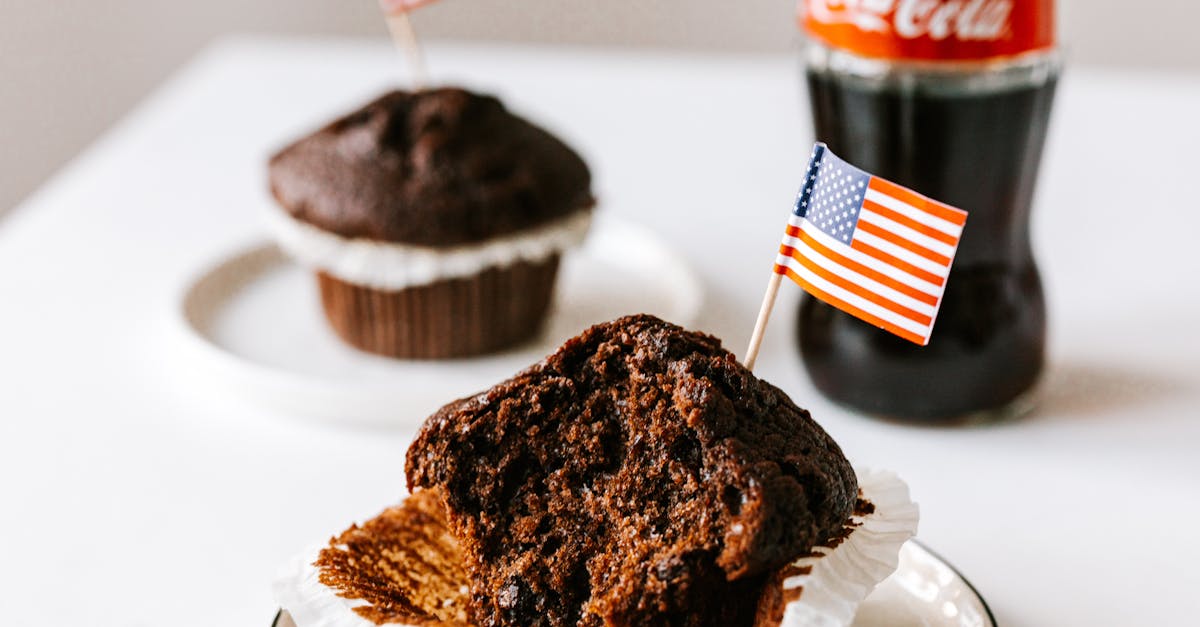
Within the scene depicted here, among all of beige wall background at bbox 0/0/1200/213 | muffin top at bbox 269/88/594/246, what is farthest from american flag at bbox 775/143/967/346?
beige wall background at bbox 0/0/1200/213

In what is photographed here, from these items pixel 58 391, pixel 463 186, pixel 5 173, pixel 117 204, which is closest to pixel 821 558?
pixel 463 186

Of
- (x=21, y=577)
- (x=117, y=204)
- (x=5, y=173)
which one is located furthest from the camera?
(x=5, y=173)

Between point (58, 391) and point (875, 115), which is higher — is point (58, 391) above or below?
below

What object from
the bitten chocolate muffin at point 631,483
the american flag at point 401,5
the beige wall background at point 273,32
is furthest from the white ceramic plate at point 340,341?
the beige wall background at point 273,32

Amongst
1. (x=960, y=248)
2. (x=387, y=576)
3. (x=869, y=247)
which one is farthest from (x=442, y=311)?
(x=869, y=247)

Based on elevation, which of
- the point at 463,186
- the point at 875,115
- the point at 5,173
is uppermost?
the point at 875,115

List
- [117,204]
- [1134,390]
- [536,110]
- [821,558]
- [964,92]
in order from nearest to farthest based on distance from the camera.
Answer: [821,558]
[964,92]
[1134,390]
[117,204]
[536,110]

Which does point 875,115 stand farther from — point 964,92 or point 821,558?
point 821,558

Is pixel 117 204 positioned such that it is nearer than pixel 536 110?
Yes
